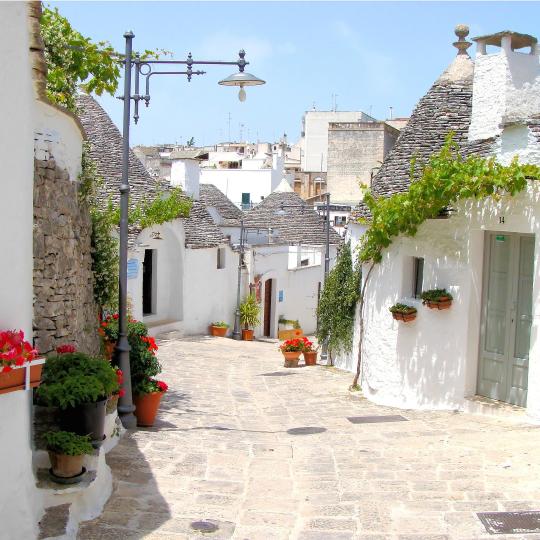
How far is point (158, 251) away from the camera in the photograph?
23.0 metres

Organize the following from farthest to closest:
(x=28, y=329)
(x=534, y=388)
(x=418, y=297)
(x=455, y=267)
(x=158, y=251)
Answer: (x=158, y=251) < (x=418, y=297) < (x=455, y=267) < (x=534, y=388) < (x=28, y=329)

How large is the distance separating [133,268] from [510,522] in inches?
596

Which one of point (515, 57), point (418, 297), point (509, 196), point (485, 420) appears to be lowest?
point (485, 420)

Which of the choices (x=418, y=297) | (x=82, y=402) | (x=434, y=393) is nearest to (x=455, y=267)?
(x=418, y=297)

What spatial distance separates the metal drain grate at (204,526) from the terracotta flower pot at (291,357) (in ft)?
37.2

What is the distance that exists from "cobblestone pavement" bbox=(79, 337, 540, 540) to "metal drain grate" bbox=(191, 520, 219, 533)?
4 cm

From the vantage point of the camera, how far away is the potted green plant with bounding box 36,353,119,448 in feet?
21.1

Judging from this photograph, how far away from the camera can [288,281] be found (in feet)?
98.6

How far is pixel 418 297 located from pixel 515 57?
4081 millimetres

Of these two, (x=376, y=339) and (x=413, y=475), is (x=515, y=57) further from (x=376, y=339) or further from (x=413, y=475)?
(x=413, y=475)

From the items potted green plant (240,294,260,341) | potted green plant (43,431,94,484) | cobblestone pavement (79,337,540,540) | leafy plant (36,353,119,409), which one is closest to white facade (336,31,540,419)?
cobblestone pavement (79,337,540,540)

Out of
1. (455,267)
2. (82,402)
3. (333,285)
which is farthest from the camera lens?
(333,285)

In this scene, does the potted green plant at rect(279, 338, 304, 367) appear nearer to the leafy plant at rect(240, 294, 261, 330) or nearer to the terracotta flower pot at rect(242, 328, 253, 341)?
the terracotta flower pot at rect(242, 328, 253, 341)

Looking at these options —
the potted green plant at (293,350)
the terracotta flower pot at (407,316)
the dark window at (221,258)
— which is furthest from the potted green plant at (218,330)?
the terracotta flower pot at (407,316)
